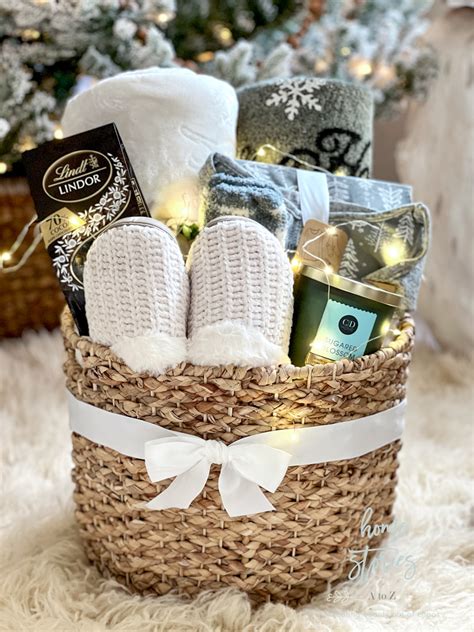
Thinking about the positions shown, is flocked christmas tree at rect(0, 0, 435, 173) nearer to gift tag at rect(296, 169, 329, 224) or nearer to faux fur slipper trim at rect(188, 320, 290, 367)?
gift tag at rect(296, 169, 329, 224)

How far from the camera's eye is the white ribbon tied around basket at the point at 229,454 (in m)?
0.68

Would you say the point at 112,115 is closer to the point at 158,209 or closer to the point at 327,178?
the point at 158,209

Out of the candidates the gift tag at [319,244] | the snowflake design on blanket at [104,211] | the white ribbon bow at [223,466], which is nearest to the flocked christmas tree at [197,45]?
the snowflake design on blanket at [104,211]

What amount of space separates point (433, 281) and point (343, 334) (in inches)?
31.2

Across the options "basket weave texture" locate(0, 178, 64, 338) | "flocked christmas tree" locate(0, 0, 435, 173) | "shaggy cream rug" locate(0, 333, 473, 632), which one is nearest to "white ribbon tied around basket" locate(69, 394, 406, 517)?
"shaggy cream rug" locate(0, 333, 473, 632)

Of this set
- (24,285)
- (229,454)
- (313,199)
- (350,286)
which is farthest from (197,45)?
(229,454)

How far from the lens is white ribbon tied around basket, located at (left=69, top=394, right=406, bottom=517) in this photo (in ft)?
2.22

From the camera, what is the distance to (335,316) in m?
0.71

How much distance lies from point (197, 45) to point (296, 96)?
0.57 m

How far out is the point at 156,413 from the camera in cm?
69

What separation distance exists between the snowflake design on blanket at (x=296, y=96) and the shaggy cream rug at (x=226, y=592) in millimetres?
500

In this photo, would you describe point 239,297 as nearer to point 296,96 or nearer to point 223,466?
point 223,466

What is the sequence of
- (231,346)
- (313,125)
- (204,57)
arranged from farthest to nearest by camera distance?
(204,57), (313,125), (231,346)

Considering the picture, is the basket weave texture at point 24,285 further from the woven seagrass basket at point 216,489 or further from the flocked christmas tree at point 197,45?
the woven seagrass basket at point 216,489
